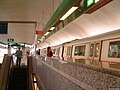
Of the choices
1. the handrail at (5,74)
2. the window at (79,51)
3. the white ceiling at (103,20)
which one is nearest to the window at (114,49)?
the white ceiling at (103,20)

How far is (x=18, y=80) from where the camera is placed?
10609 millimetres

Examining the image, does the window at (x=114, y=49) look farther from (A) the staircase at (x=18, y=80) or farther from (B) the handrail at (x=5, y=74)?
(A) the staircase at (x=18, y=80)

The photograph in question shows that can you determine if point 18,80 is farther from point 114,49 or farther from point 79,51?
point 114,49

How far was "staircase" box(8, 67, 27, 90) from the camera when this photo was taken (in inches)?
398

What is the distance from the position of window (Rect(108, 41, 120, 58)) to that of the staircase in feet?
16.1

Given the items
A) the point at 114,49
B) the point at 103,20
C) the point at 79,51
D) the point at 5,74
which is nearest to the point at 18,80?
the point at 5,74

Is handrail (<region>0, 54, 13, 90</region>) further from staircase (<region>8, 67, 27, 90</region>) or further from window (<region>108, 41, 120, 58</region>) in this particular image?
window (<region>108, 41, 120, 58</region>)

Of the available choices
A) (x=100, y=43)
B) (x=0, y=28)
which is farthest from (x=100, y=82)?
(x=0, y=28)

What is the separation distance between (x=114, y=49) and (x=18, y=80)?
5.62 meters

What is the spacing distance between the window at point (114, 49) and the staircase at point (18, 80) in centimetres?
492

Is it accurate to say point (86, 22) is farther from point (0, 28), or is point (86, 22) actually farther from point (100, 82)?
point (100, 82)

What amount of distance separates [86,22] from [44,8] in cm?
420

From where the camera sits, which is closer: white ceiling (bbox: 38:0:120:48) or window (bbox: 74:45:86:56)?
white ceiling (bbox: 38:0:120:48)

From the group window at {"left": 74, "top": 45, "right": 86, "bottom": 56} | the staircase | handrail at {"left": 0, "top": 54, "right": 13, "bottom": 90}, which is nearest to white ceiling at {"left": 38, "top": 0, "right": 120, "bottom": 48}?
window at {"left": 74, "top": 45, "right": 86, "bottom": 56}
